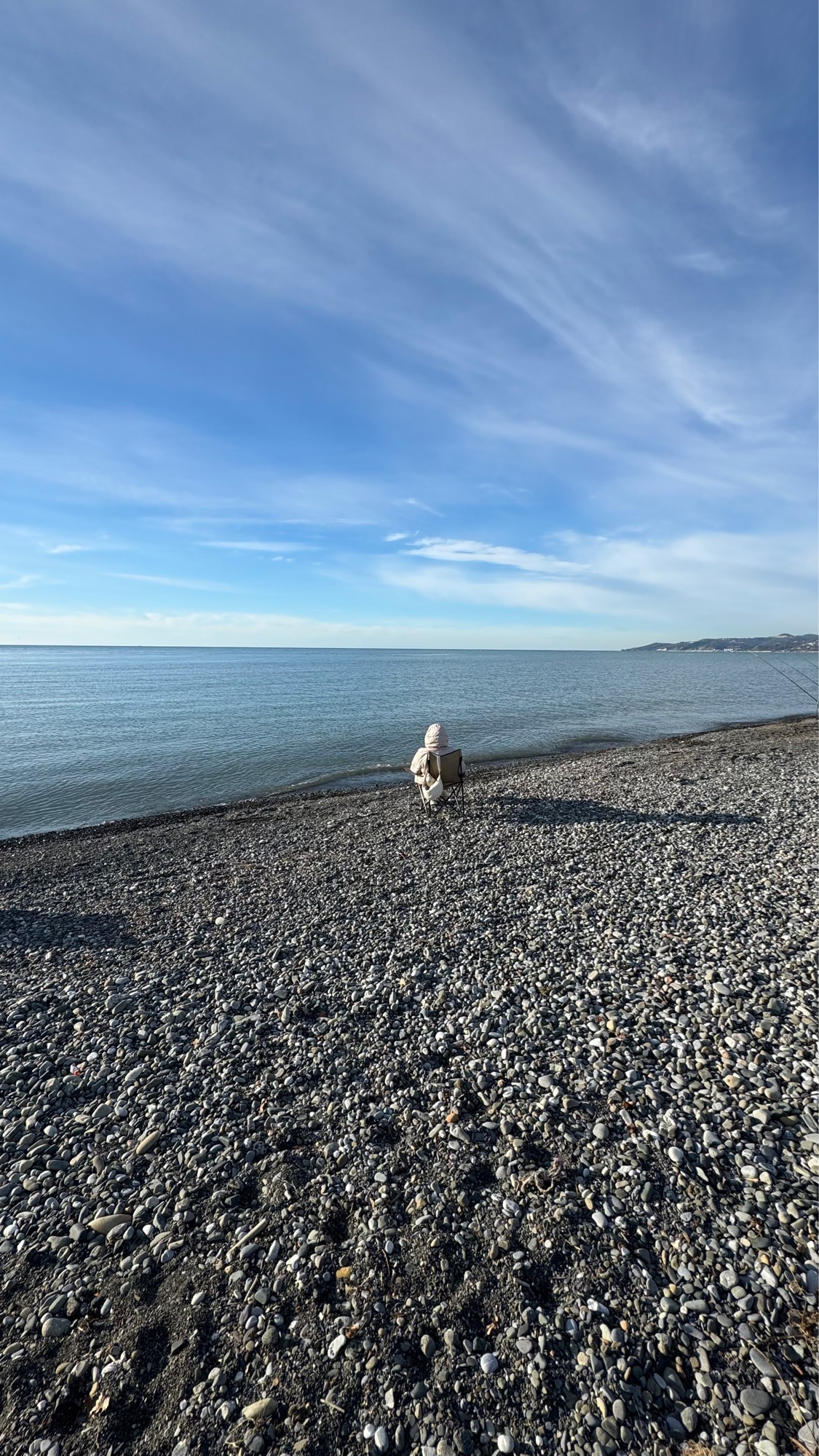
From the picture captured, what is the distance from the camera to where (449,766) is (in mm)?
15117

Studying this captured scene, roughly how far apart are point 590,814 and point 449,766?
389 cm

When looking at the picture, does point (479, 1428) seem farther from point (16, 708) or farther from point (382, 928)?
point (16, 708)

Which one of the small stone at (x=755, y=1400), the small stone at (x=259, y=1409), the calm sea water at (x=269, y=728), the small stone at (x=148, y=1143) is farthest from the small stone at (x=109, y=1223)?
the calm sea water at (x=269, y=728)

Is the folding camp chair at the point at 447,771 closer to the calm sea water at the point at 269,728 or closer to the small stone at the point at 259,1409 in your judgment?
the calm sea water at the point at 269,728

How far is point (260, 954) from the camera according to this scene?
838cm

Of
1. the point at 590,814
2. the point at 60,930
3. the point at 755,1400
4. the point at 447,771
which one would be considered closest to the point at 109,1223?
the point at 755,1400

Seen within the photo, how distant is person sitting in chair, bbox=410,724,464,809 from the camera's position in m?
15.0

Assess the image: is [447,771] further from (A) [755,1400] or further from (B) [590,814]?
(A) [755,1400]

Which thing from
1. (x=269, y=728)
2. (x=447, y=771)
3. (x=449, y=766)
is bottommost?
(x=269, y=728)

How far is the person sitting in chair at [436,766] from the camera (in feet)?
49.1

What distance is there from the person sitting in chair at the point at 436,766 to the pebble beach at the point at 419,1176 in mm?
5187

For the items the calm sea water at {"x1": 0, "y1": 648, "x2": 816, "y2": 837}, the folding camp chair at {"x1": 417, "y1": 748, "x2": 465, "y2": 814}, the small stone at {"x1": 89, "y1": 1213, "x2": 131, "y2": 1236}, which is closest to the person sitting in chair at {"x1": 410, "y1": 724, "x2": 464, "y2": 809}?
the folding camp chair at {"x1": 417, "y1": 748, "x2": 465, "y2": 814}

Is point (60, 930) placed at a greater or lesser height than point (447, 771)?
lesser

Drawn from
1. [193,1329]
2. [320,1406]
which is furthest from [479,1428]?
[193,1329]
